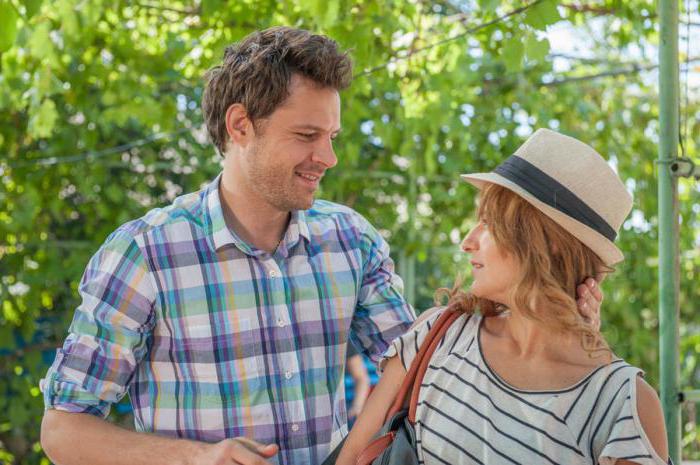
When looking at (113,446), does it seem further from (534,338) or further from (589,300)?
(589,300)

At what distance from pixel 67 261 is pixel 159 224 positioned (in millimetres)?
3048

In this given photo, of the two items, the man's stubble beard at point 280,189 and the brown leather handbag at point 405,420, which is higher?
the man's stubble beard at point 280,189

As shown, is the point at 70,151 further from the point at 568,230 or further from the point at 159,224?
the point at 568,230

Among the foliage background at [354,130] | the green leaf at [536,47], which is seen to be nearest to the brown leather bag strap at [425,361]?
the green leaf at [536,47]

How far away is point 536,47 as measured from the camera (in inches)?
111

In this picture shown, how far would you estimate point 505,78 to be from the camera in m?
5.40

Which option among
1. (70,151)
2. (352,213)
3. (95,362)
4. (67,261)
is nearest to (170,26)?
(70,151)

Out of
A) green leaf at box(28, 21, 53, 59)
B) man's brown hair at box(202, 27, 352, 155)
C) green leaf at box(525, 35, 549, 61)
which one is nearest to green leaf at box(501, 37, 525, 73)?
green leaf at box(525, 35, 549, 61)

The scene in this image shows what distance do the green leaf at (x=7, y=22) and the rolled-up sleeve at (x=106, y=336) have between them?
2.69 ft

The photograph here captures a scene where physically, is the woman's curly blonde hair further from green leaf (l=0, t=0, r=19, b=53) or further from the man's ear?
green leaf (l=0, t=0, r=19, b=53)

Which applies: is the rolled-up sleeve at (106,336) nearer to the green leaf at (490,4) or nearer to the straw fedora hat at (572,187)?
the straw fedora hat at (572,187)

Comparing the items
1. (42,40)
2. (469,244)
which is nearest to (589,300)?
(469,244)

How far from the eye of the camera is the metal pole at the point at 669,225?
2.14m

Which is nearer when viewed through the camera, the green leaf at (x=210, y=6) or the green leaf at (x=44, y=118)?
the green leaf at (x=210, y=6)
